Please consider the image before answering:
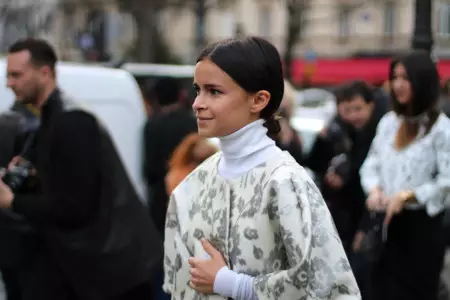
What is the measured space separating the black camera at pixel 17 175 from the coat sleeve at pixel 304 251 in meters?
1.88

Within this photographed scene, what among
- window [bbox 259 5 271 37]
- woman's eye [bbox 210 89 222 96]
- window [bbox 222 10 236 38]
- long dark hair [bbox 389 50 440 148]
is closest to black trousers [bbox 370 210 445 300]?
long dark hair [bbox 389 50 440 148]

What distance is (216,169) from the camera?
2906mm

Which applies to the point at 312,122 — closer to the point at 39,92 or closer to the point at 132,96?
the point at 132,96

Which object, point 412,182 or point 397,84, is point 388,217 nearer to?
point 412,182

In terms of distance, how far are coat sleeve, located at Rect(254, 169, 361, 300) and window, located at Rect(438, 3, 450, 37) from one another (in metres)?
43.1

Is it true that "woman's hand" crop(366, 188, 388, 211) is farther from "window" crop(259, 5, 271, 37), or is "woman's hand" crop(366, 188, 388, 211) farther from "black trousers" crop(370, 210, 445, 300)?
"window" crop(259, 5, 271, 37)

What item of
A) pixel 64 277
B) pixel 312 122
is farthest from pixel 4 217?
pixel 312 122

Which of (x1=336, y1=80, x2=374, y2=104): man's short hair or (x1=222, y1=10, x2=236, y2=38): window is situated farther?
(x1=222, y1=10, x2=236, y2=38): window

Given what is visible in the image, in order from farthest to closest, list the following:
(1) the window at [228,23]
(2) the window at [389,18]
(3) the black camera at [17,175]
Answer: (2) the window at [389,18]
(1) the window at [228,23]
(3) the black camera at [17,175]

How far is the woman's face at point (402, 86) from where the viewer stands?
15.7 ft

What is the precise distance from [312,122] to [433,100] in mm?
6063

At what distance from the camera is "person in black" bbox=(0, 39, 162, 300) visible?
4180 millimetres

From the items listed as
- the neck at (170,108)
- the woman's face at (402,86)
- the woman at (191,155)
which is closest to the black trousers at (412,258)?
the woman's face at (402,86)

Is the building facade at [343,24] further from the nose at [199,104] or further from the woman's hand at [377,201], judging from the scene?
the nose at [199,104]
